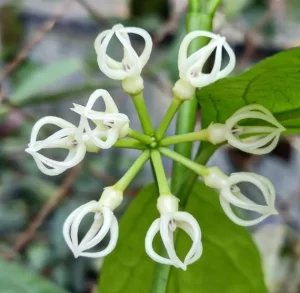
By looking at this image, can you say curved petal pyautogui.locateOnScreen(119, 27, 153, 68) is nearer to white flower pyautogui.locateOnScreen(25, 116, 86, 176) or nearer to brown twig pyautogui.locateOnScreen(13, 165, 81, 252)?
white flower pyautogui.locateOnScreen(25, 116, 86, 176)

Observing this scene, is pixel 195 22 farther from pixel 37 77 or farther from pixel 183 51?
pixel 37 77

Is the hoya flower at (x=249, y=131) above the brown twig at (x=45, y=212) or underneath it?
underneath

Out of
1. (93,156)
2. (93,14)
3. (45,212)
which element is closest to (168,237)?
(45,212)

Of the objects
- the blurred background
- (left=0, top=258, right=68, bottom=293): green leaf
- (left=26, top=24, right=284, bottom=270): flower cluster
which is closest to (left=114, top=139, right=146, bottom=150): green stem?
(left=26, top=24, right=284, bottom=270): flower cluster

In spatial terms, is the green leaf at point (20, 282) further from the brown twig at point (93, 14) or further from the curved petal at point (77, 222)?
the brown twig at point (93, 14)

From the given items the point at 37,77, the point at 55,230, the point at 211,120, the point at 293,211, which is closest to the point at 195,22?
the point at 211,120

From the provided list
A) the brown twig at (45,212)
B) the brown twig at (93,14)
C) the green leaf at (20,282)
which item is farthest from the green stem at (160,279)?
the brown twig at (93,14)
